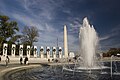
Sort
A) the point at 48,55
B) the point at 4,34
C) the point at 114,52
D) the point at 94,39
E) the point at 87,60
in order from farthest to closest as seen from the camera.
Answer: the point at 114,52, the point at 4,34, the point at 48,55, the point at 94,39, the point at 87,60

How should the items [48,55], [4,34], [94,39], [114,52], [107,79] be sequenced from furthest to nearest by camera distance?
1. [114,52]
2. [4,34]
3. [48,55]
4. [94,39]
5. [107,79]

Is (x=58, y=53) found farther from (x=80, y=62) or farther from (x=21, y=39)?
(x=80, y=62)

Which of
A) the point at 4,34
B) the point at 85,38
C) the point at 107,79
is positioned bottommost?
the point at 107,79

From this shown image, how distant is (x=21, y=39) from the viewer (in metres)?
83.6

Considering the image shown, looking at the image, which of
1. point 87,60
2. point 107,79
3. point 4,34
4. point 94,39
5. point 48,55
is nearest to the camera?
point 107,79

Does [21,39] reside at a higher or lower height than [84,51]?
higher

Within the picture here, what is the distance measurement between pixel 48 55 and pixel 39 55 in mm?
3853

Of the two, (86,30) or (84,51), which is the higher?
(86,30)

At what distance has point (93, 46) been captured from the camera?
3102 cm

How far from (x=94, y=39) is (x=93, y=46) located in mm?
1367

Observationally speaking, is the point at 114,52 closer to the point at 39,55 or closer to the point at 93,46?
the point at 39,55

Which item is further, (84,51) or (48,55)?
(48,55)

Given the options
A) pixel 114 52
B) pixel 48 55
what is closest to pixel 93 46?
pixel 48 55

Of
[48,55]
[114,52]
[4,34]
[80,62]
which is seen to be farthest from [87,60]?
[114,52]
